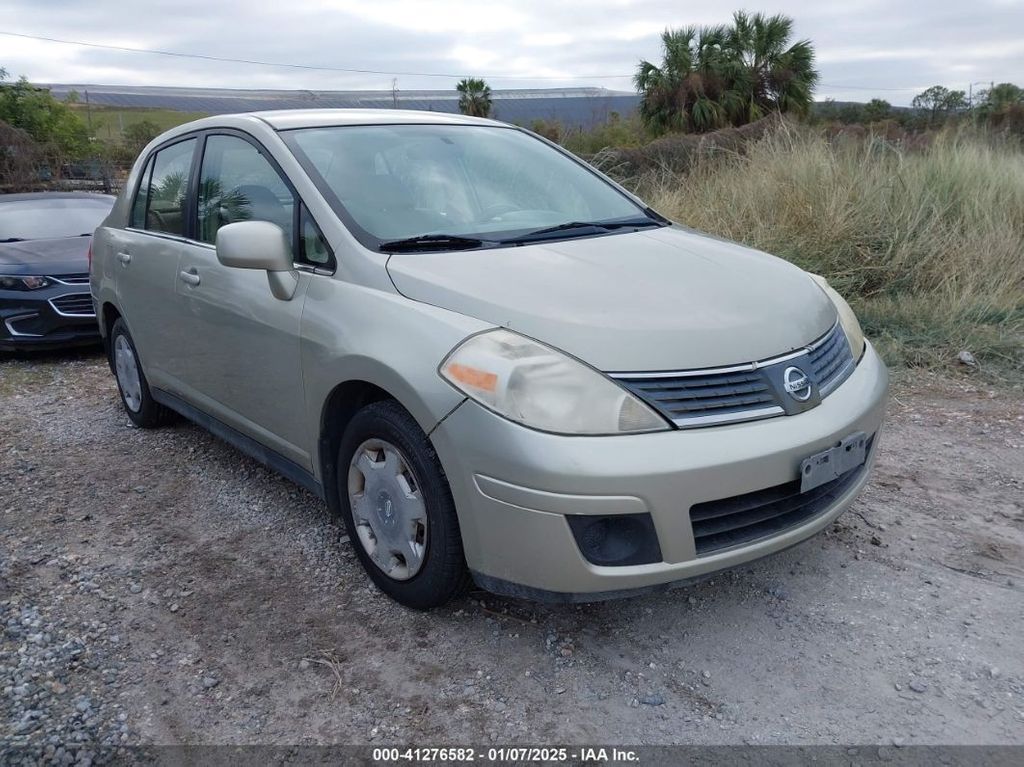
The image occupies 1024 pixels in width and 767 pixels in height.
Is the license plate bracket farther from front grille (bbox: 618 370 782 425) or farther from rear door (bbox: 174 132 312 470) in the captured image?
rear door (bbox: 174 132 312 470)

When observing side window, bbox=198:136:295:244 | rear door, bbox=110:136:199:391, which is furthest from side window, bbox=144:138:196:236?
side window, bbox=198:136:295:244

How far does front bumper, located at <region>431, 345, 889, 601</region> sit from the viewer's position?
223cm

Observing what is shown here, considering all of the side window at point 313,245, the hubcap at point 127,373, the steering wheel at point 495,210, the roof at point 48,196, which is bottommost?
the hubcap at point 127,373

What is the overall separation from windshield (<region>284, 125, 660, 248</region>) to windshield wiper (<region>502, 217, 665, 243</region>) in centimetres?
1

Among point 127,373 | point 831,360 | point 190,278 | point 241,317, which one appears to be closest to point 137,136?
point 127,373

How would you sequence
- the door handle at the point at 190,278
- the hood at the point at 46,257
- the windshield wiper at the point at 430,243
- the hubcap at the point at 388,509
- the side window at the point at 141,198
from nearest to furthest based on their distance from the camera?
the hubcap at the point at 388,509 → the windshield wiper at the point at 430,243 → the door handle at the point at 190,278 → the side window at the point at 141,198 → the hood at the point at 46,257

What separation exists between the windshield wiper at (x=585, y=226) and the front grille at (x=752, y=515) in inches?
48.6

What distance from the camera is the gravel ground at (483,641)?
2.31 metres

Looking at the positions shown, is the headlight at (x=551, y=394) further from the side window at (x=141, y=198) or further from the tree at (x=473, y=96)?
the tree at (x=473, y=96)

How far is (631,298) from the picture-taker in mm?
2598

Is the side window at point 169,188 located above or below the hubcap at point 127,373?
above

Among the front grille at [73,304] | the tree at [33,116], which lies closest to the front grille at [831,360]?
the front grille at [73,304]

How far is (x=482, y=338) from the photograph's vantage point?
2430mm

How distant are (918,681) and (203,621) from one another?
2222 millimetres
